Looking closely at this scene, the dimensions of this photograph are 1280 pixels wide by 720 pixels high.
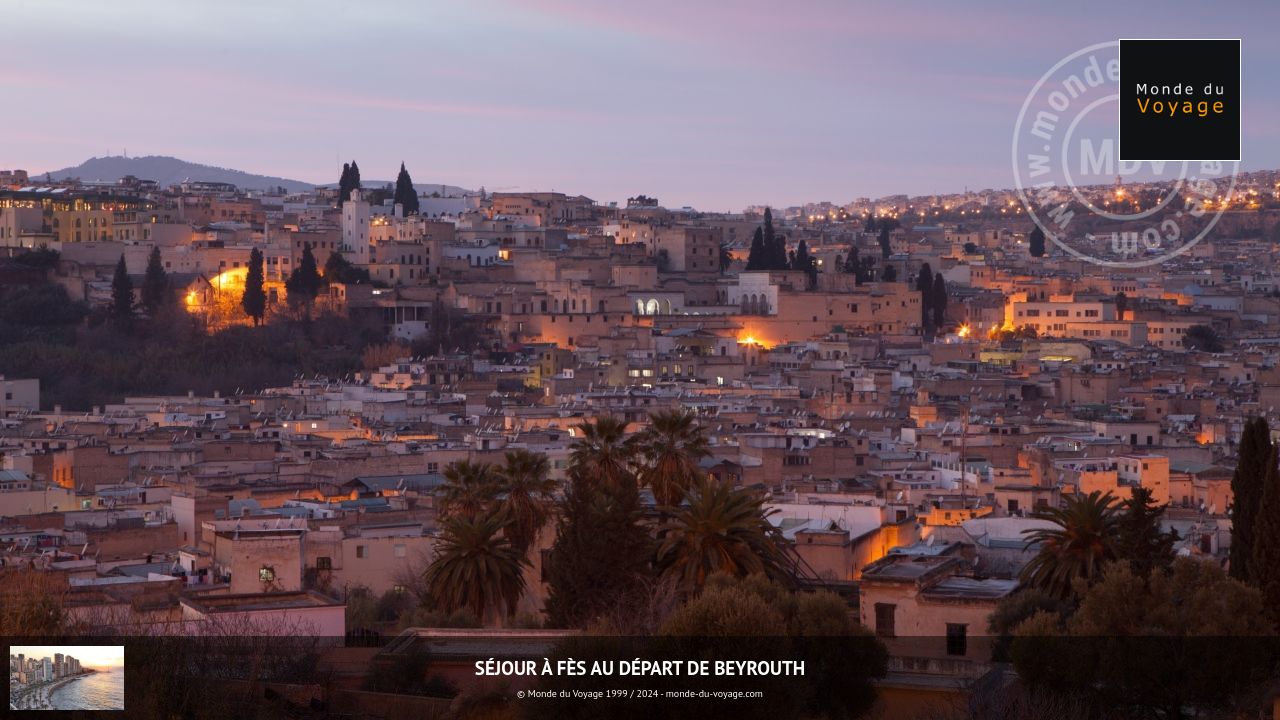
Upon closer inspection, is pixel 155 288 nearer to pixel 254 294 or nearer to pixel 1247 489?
pixel 254 294

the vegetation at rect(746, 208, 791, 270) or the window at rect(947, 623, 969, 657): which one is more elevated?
the vegetation at rect(746, 208, 791, 270)

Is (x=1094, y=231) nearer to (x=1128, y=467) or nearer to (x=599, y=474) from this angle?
(x=1128, y=467)

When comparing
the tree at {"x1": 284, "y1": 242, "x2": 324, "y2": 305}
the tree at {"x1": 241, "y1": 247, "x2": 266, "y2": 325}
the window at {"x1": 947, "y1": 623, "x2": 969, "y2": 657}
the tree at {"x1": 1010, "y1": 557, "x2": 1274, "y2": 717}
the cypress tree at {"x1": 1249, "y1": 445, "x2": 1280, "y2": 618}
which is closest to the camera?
the tree at {"x1": 1010, "y1": 557, "x2": 1274, "y2": 717}

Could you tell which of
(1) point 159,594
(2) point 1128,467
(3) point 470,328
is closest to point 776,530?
(1) point 159,594

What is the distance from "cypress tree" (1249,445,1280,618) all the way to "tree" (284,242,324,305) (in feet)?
123

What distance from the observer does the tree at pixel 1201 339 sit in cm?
5125

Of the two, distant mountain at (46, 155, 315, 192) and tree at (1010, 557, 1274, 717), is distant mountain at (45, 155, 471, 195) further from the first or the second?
tree at (1010, 557, 1274, 717)

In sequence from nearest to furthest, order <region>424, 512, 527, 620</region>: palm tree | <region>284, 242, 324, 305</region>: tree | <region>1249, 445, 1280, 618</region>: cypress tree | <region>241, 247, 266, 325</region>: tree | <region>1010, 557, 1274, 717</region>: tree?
1. <region>1010, 557, 1274, 717</region>: tree
2. <region>1249, 445, 1280, 618</region>: cypress tree
3. <region>424, 512, 527, 620</region>: palm tree
4. <region>241, 247, 266, 325</region>: tree
5. <region>284, 242, 324, 305</region>: tree

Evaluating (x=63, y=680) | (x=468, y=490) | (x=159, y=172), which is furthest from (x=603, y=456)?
(x=159, y=172)

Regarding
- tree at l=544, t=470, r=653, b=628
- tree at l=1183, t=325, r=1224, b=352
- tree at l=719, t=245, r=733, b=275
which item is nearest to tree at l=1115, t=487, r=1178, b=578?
tree at l=544, t=470, r=653, b=628

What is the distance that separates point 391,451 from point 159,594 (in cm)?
1224

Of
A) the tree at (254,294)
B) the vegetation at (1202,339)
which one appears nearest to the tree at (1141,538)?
the tree at (254,294)

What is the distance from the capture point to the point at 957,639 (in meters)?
14.2

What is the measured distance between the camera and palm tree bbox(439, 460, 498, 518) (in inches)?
690
